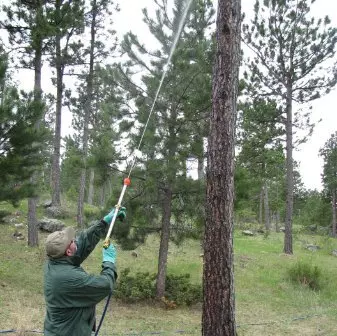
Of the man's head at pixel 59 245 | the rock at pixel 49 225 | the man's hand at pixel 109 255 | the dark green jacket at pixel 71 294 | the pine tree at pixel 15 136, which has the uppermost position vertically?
the pine tree at pixel 15 136

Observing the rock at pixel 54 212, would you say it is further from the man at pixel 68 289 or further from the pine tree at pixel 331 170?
the pine tree at pixel 331 170

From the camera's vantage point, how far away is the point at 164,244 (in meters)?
9.50

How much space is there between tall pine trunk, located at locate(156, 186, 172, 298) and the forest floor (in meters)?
0.52

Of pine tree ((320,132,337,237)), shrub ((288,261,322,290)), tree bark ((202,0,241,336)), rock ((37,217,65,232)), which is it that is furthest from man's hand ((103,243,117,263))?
pine tree ((320,132,337,237))

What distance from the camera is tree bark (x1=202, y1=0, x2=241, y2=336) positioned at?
4645 mm

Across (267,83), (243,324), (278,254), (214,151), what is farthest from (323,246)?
(214,151)

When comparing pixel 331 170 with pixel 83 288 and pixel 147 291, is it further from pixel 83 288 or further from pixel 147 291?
pixel 83 288

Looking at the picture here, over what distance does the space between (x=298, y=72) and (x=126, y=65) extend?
953cm

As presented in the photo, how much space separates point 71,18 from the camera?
430 inches

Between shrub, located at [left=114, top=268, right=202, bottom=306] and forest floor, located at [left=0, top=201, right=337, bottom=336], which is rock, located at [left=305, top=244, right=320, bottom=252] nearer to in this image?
forest floor, located at [left=0, top=201, right=337, bottom=336]

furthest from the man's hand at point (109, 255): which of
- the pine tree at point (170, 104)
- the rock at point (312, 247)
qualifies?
the rock at point (312, 247)

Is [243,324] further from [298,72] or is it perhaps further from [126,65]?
[298,72]

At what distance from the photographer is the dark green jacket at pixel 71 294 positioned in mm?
3098

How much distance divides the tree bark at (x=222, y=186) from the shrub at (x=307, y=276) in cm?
834
